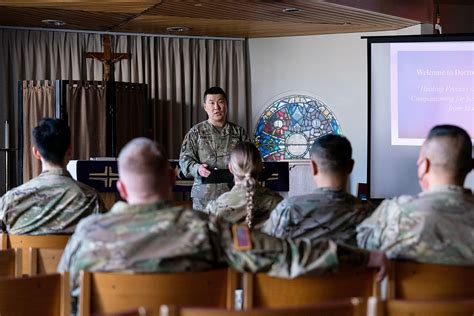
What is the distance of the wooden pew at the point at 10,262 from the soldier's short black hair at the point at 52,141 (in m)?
1.08

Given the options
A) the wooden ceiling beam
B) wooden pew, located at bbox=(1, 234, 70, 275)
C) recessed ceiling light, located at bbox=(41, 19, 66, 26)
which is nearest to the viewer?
wooden pew, located at bbox=(1, 234, 70, 275)

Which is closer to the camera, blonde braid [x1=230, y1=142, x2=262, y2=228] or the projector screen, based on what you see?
blonde braid [x1=230, y1=142, x2=262, y2=228]

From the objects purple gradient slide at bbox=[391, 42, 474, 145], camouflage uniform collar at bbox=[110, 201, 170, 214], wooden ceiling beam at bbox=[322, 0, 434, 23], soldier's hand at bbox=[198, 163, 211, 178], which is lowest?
soldier's hand at bbox=[198, 163, 211, 178]

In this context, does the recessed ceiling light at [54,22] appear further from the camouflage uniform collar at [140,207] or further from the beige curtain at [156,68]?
the camouflage uniform collar at [140,207]

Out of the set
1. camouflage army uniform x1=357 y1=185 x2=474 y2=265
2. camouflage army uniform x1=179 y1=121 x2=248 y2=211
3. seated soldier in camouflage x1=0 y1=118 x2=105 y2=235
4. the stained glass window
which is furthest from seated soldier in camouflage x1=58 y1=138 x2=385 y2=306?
the stained glass window

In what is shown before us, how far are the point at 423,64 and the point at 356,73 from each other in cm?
320

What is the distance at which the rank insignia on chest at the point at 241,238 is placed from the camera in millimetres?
2637

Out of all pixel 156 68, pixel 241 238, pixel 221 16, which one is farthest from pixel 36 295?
pixel 156 68

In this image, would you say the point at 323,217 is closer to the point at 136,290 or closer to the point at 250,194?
the point at 250,194

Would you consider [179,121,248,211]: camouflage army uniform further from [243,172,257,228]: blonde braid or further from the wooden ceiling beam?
the wooden ceiling beam

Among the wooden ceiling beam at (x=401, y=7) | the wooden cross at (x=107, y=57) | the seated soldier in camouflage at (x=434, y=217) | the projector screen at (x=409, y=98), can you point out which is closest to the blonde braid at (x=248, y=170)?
the seated soldier in camouflage at (x=434, y=217)

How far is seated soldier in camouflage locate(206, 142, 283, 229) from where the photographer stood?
14.5 feet

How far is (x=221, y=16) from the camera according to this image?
9664mm

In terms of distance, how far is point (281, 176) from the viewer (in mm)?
7375
